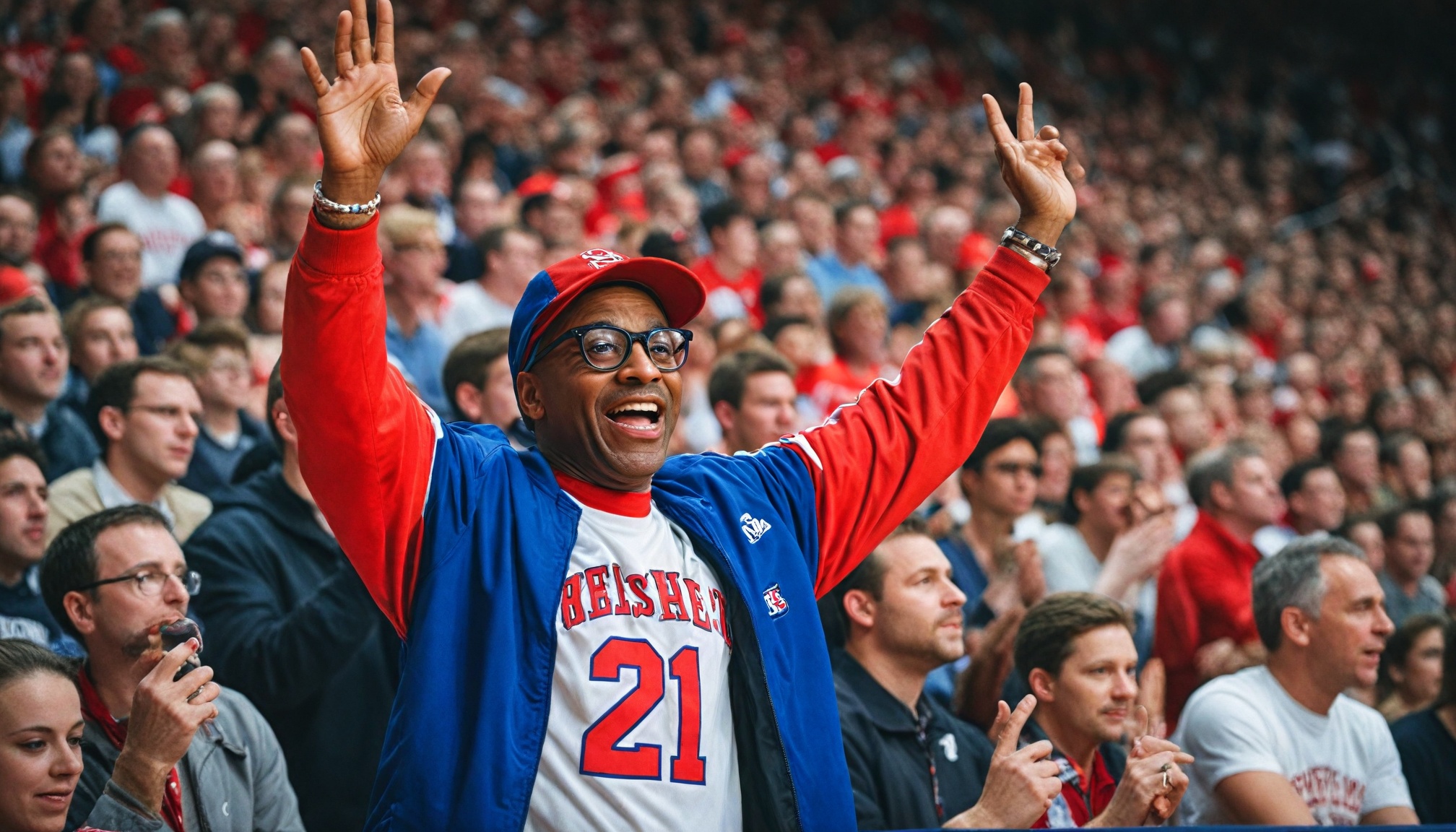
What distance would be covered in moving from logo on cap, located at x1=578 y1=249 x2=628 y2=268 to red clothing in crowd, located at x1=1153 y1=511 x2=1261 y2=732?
11.1ft

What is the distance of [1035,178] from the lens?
8.58 feet

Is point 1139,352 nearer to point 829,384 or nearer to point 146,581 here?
point 829,384

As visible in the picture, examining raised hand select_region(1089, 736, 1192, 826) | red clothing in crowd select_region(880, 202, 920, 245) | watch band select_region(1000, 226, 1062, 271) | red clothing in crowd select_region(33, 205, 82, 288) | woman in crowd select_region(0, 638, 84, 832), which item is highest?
red clothing in crowd select_region(880, 202, 920, 245)

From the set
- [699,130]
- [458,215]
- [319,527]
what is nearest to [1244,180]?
[699,130]

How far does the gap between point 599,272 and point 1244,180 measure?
47.8 feet

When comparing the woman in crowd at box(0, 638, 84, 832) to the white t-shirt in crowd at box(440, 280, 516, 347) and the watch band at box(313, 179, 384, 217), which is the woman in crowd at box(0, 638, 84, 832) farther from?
the white t-shirt in crowd at box(440, 280, 516, 347)

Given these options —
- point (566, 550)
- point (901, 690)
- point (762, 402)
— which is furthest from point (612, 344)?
point (762, 402)

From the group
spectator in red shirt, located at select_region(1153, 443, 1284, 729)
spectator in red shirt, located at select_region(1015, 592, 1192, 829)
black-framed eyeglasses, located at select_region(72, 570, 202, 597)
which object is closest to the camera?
black-framed eyeglasses, located at select_region(72, 570, 202, 597)

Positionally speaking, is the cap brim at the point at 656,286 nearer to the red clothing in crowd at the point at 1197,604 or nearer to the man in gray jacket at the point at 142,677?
the man in gray jacket at the point at 142,677

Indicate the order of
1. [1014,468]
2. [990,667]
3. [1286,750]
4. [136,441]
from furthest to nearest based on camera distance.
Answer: [1014,468], [136,441], [990,667], [1286,750]

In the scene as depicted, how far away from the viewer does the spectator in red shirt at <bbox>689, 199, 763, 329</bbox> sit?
7.71 meters

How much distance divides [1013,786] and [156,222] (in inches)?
217

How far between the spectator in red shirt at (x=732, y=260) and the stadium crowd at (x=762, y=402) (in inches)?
1.0

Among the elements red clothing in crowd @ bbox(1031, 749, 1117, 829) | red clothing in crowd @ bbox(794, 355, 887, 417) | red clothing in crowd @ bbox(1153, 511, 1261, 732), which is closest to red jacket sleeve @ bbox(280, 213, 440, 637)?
red clothing in crowd @ bbox(1031, 749, 1117, 829)
